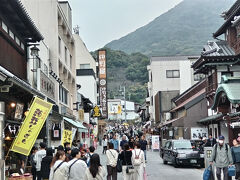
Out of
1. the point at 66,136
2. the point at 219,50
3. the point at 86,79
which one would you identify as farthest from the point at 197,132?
the point at 86,79

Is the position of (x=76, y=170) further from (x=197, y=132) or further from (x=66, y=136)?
(x=197, y=132)

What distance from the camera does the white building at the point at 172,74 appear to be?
5809 centimetres

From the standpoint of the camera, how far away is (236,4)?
28.6m

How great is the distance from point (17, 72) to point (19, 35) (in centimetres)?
175

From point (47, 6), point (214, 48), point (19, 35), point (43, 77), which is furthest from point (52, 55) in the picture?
point (214, 48)

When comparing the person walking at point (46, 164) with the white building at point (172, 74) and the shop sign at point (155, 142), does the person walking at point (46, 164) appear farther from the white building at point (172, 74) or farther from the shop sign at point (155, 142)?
the white building at point (172, 74)

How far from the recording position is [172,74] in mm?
59938

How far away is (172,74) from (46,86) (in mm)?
39469

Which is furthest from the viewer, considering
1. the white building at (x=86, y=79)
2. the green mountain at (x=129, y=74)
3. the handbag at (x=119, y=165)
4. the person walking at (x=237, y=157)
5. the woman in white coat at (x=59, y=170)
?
the green mountain at (x=129, y=74)

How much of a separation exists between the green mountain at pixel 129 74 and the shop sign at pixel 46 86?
100m

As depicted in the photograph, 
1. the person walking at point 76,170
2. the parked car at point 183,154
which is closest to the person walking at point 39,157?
the person walking at point 76,170

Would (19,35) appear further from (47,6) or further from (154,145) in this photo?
(154,145)

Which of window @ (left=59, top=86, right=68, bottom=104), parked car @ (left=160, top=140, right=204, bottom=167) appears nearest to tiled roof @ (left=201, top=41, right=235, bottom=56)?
parked car @ (left=160, top=140, right=204, bottom=167)

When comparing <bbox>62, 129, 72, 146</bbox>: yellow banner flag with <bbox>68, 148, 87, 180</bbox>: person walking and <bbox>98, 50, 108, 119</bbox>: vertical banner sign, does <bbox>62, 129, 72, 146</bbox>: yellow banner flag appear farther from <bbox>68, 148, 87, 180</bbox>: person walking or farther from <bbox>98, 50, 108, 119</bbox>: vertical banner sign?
<bbox>98, 50, 108, 119</bbox>: vertical banner sign
